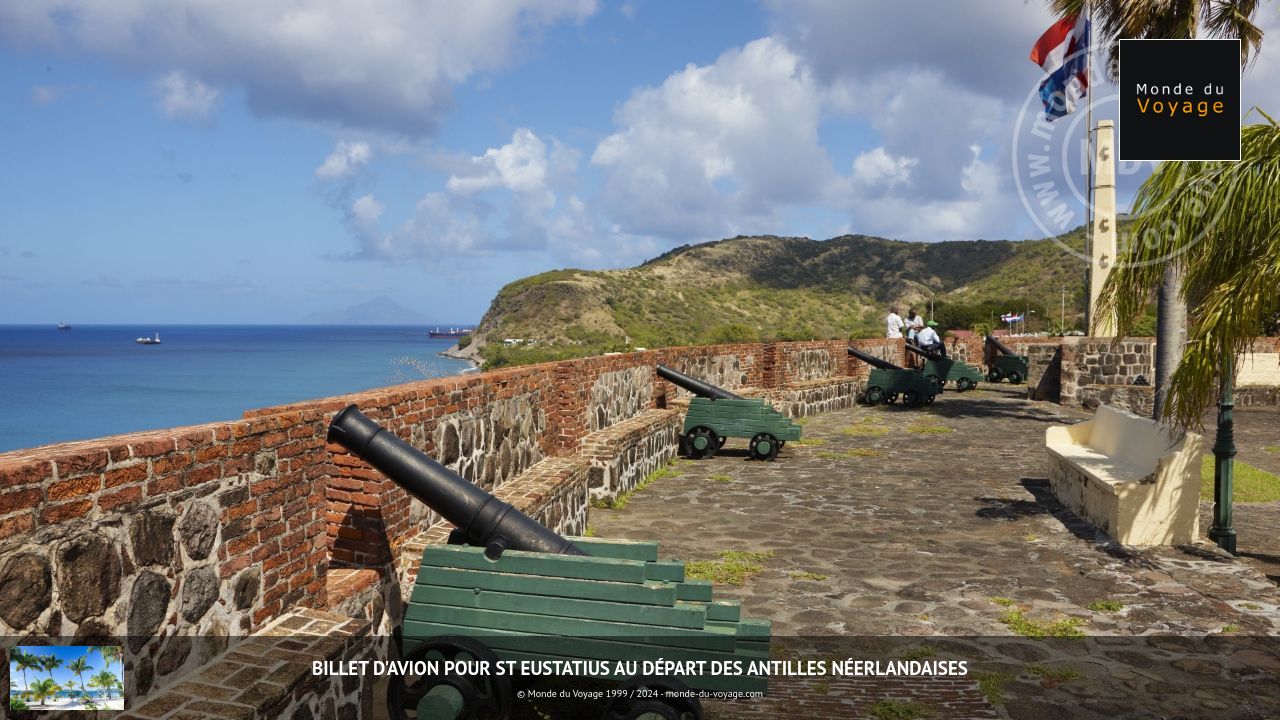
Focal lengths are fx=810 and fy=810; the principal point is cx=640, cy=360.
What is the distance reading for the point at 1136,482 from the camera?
24.7ft

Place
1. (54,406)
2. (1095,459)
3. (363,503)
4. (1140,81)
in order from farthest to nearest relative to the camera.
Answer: (54,406), (1095,459), (1140,81), (363,503)

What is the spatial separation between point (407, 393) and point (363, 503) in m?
0.89

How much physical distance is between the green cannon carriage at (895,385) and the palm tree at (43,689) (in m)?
18.0

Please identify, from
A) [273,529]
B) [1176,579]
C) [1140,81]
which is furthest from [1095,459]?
[273,529]

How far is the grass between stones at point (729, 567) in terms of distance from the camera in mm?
6570

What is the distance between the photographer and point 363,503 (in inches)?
202

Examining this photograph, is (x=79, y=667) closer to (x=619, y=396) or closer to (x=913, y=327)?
(x=619, y=396)

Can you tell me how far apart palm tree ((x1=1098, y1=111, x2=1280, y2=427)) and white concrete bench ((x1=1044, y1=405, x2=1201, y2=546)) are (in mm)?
1382

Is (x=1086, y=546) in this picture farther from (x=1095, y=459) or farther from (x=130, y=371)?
(x=130, y=371)

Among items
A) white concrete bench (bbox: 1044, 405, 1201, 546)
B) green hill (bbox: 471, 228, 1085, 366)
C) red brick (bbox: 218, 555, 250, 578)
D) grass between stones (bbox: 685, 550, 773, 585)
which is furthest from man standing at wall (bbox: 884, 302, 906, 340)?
green hill (bbox: 471, 228, 1085, 366)

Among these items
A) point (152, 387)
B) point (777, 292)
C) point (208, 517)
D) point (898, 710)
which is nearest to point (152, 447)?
point (208, 517)

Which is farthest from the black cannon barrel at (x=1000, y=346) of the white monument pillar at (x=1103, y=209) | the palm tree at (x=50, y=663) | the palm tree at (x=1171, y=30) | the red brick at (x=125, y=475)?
the palm tree at (x=50, y=663)

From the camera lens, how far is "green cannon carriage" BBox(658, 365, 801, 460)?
12266 millimetres

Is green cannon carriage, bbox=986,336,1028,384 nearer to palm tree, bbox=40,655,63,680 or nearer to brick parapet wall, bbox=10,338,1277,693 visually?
brick parapet wall, bbox=10,338,1277,693
